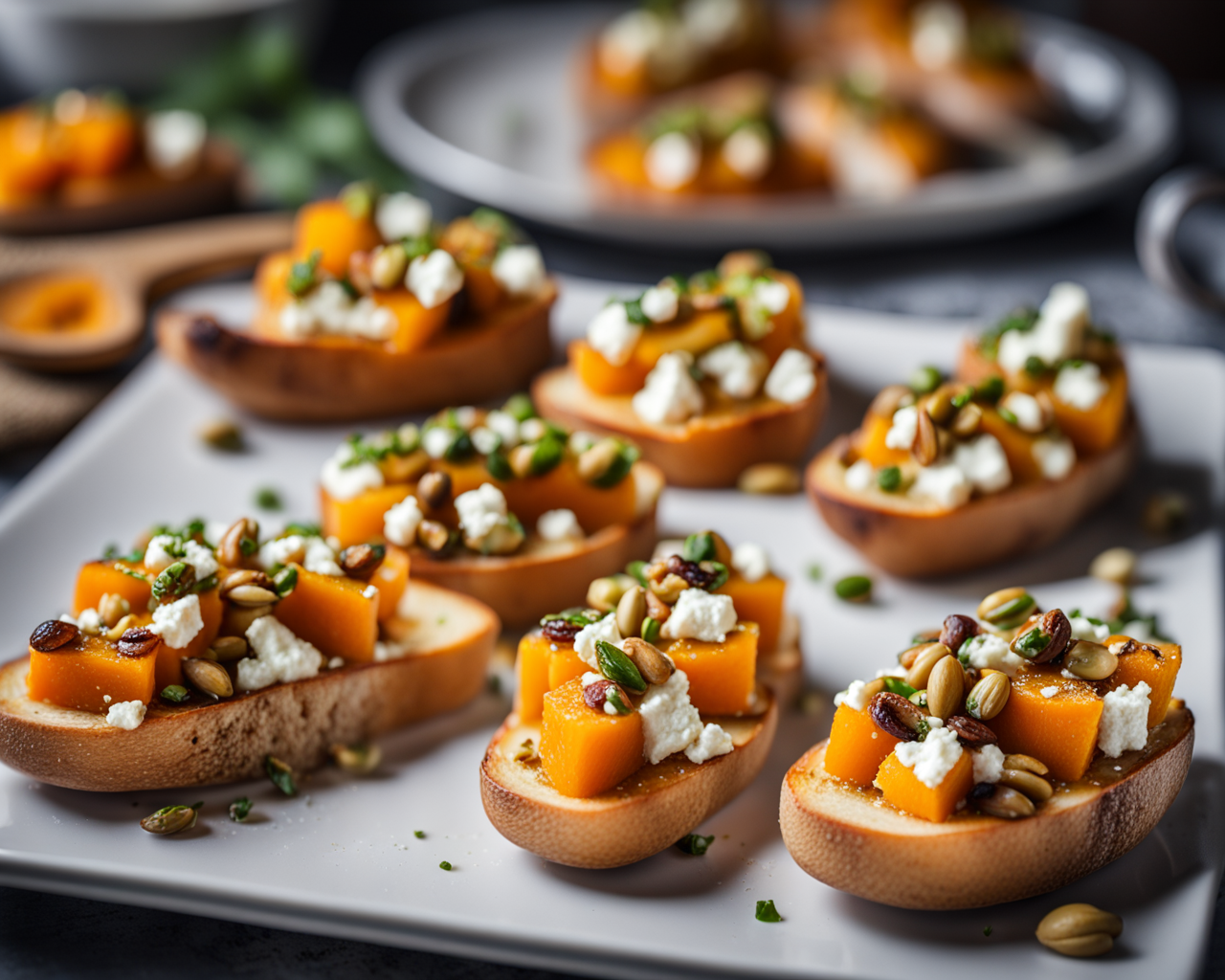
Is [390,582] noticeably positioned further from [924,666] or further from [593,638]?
[924,666]

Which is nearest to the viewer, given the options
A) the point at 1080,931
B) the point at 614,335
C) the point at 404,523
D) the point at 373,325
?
the point at 1080,931

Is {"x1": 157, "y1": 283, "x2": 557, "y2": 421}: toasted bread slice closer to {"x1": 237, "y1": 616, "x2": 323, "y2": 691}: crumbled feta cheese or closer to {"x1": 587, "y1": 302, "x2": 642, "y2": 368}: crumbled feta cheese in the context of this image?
{"x1": 587, "y1": 302, "x2": 642, "y2": 368}: crumbled feta cheese

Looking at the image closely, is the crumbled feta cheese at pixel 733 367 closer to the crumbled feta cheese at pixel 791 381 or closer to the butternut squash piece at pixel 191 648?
the crumbled feta cheese at pixel 791 381

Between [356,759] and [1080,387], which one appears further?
[1080,387]

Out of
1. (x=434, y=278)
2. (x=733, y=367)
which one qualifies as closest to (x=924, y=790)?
(x=733, y=367)

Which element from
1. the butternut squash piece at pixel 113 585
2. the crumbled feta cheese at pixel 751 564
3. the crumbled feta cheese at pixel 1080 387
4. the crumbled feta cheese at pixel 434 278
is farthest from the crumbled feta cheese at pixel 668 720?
the crumbled feta cheese at pixel 434 278

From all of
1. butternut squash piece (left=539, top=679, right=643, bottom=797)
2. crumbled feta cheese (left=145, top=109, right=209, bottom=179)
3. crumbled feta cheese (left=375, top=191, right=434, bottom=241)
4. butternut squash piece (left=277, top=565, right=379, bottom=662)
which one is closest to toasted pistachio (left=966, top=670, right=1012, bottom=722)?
butternut squash piece (left=539, top=679, right=643, bottom=797)

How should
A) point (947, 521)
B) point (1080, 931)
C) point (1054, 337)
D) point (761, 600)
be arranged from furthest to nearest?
point (1054, 337)
point (947, 521)
point (761, 600)
point (1080, 931)
